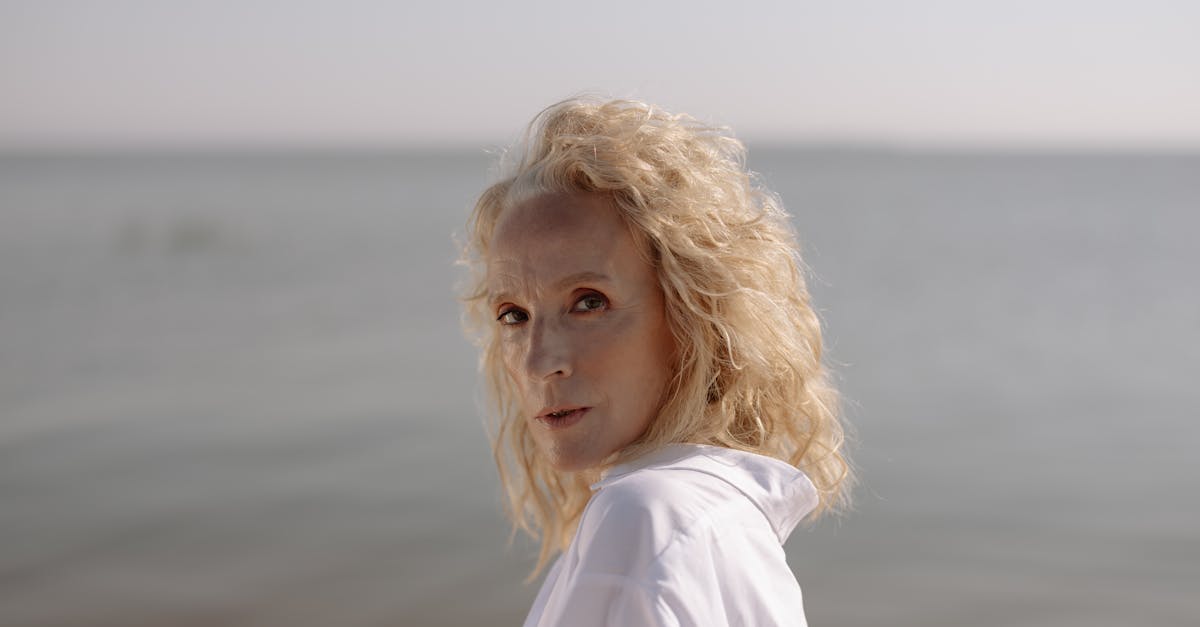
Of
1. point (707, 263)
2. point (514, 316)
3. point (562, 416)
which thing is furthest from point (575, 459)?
point (707, 263)

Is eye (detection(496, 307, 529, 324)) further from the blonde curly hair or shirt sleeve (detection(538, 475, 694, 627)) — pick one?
shirt sleeve (detection(538, 475, 694, 627))

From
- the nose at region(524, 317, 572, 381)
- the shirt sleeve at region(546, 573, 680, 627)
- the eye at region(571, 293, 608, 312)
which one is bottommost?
the shirt sleeve at region(546, 573, 680, 627)

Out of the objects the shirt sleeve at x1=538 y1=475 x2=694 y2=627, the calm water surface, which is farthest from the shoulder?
the calm water surface

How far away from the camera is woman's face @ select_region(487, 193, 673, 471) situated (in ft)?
7.05

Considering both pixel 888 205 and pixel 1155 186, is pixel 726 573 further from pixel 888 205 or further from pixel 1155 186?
pixel 1155 186

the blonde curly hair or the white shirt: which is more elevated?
the blonde curly hair

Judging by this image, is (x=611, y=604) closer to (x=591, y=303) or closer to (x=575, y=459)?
(x=575, y=459)

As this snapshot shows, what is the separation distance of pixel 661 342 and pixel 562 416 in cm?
23

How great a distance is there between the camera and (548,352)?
2.15 m

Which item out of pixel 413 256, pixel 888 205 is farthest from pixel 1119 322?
pixel 888 205

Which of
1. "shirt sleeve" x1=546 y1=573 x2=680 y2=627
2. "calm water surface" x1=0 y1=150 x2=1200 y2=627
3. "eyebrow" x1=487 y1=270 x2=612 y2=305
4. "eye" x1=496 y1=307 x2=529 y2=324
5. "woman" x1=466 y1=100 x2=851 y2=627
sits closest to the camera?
"shirt sleeve" x1=546 y1=573 x2=680 y2=627

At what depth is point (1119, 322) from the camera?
1208 cm

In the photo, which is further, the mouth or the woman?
the mouth

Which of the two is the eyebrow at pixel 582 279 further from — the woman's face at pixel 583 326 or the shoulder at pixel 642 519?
the shoulder at pixel 642 519
